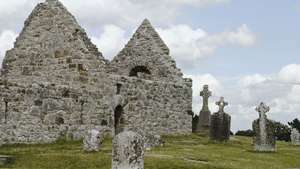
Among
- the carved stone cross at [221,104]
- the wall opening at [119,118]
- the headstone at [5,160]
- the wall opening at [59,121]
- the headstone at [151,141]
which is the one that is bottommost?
the headstone at [5,160]

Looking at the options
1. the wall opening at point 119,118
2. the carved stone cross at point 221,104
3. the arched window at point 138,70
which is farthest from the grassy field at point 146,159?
the arched window at point 138,70

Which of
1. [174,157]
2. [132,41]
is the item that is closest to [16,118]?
[174,157]

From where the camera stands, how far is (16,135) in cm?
2059

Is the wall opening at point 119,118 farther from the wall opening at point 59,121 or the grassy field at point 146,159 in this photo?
the grassy field at point 146,159

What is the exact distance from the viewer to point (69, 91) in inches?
888

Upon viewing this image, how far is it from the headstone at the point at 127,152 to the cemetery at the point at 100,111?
0.02m

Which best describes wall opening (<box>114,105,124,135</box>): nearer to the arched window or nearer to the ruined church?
the ruined church

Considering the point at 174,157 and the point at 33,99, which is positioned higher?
the point at 33,99

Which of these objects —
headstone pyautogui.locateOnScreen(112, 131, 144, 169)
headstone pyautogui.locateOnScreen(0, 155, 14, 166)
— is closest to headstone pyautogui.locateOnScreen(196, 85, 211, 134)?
headstone pyautogui.locateOnScreen(0, 155, 14, 166)

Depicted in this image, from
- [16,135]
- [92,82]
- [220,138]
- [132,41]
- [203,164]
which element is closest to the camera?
[203,164]

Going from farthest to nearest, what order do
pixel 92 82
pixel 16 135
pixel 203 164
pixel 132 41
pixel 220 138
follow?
pixel 132 41 < pixel 220 138 < pixel 92 82 < pixel 16 135 < pixel 203 164

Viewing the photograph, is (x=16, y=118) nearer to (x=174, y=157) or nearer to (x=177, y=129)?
(x=174, y=157)

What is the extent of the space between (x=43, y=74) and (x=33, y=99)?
14.5ft

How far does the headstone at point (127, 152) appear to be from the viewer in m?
12.4
